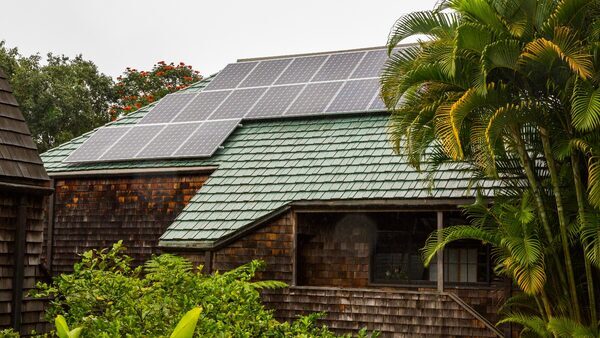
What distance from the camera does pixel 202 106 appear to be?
21.0 metres

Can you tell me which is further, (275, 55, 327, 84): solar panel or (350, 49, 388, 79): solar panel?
(275, 55, 327, 84): solar panel

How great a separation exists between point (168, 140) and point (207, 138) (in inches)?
39.5

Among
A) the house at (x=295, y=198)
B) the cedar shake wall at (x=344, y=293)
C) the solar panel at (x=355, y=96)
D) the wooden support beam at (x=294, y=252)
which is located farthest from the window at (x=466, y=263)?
the solar panel at (x=355, y=96)

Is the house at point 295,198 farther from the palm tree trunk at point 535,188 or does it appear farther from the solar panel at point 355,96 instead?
the palm tree trunk at point 535,188

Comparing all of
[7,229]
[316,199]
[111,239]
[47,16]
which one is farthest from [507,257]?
[47,16]

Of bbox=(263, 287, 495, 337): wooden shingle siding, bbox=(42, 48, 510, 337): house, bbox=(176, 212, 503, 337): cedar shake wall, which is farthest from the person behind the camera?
bbox=(42, 48, 510, 337): house

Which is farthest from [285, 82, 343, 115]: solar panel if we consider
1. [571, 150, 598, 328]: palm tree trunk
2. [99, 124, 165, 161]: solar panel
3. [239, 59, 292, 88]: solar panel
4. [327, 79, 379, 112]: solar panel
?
[571, 150, 598, 328]: palm tree trunk

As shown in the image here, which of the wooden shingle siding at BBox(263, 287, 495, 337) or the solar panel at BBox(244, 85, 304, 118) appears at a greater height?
the solar panel at BBox(244, 85, 304, 118)

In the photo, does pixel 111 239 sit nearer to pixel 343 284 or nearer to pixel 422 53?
pixel 343 284

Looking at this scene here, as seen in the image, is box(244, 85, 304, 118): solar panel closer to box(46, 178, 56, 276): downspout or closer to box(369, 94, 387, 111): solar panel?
box(369, 94, 387, 111): solar panel

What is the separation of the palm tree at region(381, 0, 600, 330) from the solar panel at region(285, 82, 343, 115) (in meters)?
5.43

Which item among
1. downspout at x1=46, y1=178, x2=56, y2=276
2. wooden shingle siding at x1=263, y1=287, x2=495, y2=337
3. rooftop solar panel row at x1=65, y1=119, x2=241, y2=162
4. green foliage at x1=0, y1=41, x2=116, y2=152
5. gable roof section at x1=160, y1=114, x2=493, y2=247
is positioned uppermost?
green foliage at x1=0, y1=41, x2=116, y2=152

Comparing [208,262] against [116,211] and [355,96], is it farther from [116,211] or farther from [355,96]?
[355,96]

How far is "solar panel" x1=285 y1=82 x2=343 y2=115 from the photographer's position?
19.0m
